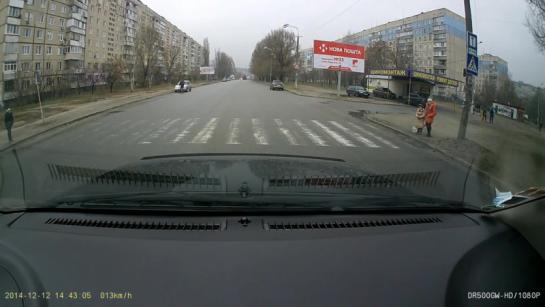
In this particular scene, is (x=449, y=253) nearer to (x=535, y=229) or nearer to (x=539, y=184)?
(x=535, y=229)

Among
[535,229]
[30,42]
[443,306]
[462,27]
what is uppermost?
[462,27]

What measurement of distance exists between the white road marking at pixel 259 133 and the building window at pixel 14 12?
21.2 feet

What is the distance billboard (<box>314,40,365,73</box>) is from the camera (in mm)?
47219

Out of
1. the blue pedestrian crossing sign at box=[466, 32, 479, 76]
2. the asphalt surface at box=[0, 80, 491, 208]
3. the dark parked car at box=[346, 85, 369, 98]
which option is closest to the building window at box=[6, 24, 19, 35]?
the asphalt surface at box=[0, 80, 491, 208]

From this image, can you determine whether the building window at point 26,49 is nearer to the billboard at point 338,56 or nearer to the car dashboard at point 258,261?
the car dashboard at point 258,261

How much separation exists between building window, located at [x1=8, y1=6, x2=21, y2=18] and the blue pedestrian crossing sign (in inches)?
382

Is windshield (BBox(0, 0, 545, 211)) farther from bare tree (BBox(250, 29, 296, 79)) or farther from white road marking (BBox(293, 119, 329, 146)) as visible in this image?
bare tree (BBox(250, 29, 296, 79))

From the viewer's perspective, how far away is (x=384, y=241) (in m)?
2.34

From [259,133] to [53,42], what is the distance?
7.24 meters

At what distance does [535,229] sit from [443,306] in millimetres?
831

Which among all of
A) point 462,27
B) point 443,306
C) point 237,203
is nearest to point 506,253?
point 443,306

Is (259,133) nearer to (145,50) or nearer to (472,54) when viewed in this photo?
(472,54)

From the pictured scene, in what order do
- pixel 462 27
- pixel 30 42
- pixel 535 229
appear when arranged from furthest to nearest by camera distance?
1. pixel 462 27
2. pixel 30 42
3. pixel 535 229

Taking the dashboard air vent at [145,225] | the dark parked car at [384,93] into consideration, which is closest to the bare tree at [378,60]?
the dark parked car at [384,93]
